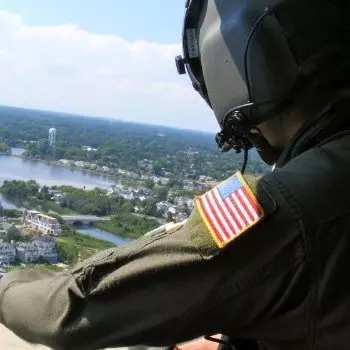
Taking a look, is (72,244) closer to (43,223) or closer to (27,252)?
(27,252)

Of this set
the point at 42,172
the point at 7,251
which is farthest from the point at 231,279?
the point at 42,172

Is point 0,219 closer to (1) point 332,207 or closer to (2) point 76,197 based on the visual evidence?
(2) point 76,197

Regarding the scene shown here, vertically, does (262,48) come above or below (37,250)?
above

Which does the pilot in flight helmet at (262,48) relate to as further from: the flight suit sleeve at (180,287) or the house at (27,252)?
the house at (27,252)

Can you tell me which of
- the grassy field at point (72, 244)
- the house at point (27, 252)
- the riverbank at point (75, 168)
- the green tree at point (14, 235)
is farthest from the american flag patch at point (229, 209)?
the riverbank at point (75, 168)

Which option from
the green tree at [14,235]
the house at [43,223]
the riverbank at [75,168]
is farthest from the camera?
the riverbank at [75,168]

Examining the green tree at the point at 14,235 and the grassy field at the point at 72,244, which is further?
the green tree at the point at 14,235

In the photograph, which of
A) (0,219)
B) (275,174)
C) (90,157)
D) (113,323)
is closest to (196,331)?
(113,323)
